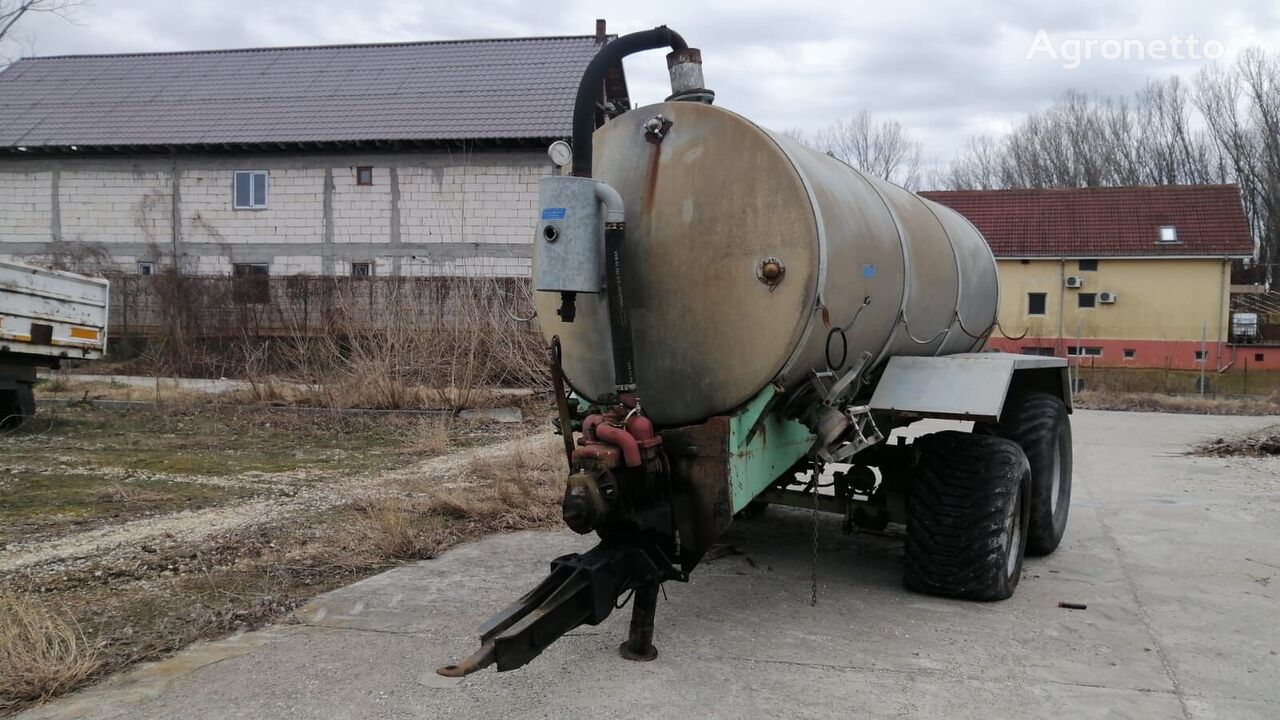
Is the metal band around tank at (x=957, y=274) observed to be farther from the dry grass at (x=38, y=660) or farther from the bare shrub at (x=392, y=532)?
the dry grass at (x=38, y=660)

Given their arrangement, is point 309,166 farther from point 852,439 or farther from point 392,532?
point 852,439

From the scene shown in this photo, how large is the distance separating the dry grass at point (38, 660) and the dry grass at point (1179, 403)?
19.2m

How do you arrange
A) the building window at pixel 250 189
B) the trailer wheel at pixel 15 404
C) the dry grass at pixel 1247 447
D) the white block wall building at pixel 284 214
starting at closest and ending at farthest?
1. the trailer wheel at pixel 15 404
2. the dry grass at pixel 1247 447
3. the white block wall building at pixel 284 214
4. the building window at pixel 250 189

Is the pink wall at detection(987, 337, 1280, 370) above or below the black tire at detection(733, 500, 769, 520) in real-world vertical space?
above

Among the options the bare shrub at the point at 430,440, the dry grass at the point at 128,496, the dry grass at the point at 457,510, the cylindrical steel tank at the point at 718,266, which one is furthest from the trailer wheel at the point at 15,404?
the cylindrical steel tank at the point at 718,266

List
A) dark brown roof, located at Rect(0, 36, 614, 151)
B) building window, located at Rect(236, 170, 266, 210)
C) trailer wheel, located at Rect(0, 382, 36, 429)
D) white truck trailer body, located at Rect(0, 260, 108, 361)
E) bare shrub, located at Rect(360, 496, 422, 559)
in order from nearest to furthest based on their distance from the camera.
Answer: bare shrub, located at Rect(360, 496, 422, 559), white truck trailer body, located at Rect(0, 260, 108, 361), trailer wheel, located at Rect(0, 382, 36, 429), dark brown roof, located at Rect(0, 36, 614, 151), building window, located at Rect(236, 170, 266, 210)

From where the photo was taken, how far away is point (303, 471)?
28.5 feet

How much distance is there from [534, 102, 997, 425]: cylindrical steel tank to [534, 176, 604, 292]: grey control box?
437 mm

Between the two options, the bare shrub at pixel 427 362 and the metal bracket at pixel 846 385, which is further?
the bare shrub at pixel 427 362

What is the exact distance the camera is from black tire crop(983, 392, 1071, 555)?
19.2ft

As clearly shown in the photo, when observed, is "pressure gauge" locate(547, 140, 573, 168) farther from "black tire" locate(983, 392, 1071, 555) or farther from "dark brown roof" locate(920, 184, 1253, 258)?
"dark brown roof" locate(920, 184, 1253, 258)

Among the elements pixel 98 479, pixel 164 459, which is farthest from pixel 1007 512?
pixel 164 459

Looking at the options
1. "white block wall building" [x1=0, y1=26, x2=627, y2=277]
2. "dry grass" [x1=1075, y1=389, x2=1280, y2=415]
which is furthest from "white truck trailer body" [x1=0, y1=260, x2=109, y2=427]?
"dry grass" [x1=1075, y1=389, x2=1280, y2=415]

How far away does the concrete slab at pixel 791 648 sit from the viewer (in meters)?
3.55
